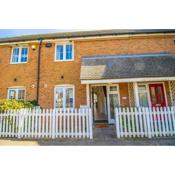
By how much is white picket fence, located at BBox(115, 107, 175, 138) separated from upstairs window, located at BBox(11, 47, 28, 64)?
9254 millimetres

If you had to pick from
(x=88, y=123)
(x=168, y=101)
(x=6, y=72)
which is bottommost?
(x=88, y=123)

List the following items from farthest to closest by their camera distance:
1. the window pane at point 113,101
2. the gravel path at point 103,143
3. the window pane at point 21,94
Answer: the window pane at point 21,94 → the window pane at point 113,101 → the gravel path at point 103,143

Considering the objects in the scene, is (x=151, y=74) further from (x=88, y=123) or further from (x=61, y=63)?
(x=61, y=63)

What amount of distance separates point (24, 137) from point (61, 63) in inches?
247

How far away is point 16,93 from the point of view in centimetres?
1138

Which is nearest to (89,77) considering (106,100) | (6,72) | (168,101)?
(106,100)

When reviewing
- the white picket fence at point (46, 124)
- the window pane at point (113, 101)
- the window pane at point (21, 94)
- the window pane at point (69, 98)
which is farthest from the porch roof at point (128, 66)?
the window pane at point (21, 94)

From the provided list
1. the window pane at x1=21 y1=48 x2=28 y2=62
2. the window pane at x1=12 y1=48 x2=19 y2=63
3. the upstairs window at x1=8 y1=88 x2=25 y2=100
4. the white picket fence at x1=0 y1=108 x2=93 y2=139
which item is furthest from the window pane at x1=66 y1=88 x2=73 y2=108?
the window pane at x1=12 y1=48 x2=19 y2=63

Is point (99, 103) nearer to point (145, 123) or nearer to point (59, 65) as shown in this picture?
point (59, 65)

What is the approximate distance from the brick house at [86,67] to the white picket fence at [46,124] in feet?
9.18

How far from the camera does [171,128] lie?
7039mm

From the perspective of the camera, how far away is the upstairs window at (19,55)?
12073 mm

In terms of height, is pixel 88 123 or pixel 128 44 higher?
pixel 128 44

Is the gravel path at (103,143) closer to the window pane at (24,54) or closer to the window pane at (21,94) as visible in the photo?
the window pane at (21,94)
